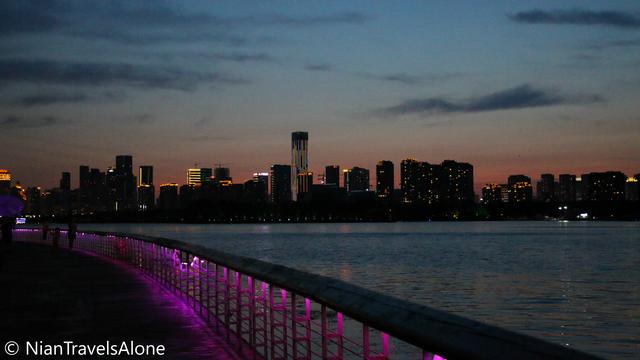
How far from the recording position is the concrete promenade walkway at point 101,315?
33.0ft

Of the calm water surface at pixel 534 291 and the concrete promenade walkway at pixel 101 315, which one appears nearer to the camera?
the concrete promenade walkway at pixel 101 315

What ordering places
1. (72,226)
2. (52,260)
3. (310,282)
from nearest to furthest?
1. (310,282)
2. (52,260)
3. (72,226)

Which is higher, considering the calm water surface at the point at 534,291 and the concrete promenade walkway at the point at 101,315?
the concrete promenade walkway at the point at 101,315

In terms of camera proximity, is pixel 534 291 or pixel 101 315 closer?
pixel 101 315

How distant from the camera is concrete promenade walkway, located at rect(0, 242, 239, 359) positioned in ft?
33.0

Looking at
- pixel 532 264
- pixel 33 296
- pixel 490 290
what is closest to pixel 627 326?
pixel 490 290

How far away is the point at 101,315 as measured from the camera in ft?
41.0

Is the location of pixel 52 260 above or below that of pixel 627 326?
above

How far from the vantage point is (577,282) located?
53.1 metres

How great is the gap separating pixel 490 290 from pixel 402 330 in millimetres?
44227

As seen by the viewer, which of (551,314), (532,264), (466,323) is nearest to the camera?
(466,323)

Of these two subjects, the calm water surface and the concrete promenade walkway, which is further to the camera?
the calm water surface

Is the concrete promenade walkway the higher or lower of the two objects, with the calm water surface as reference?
higher

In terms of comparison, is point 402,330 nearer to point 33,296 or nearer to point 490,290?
point 33,296
